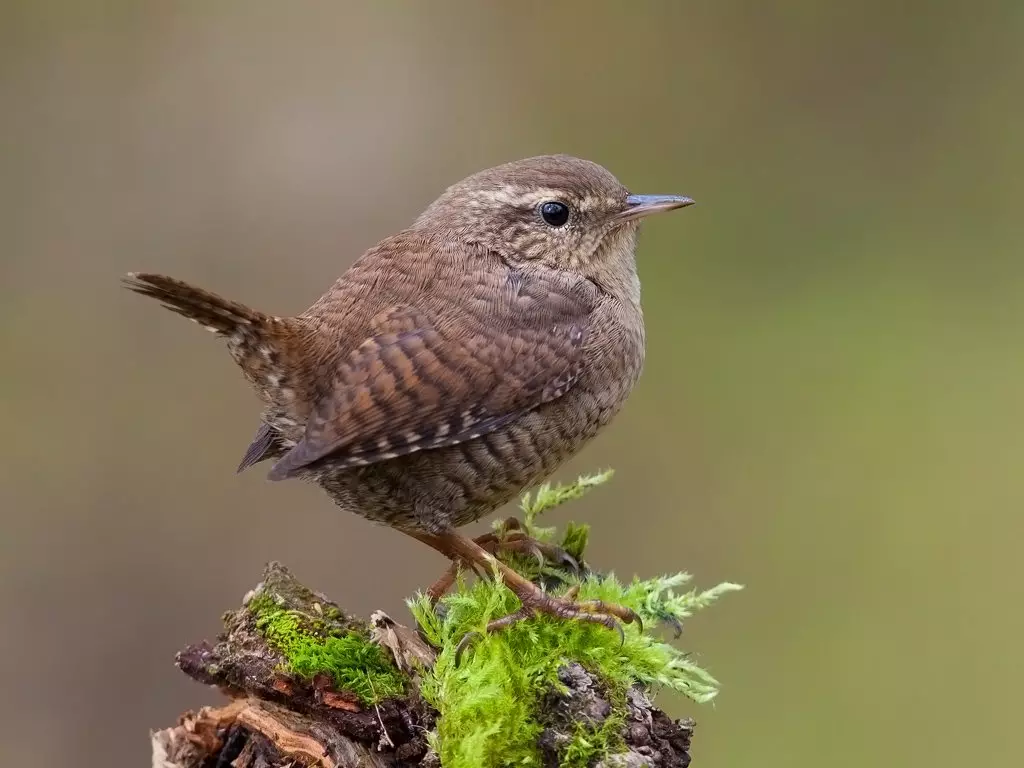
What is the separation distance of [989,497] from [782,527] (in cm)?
115

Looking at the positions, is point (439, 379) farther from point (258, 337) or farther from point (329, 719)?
point (329, 719)

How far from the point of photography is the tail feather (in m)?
2.16

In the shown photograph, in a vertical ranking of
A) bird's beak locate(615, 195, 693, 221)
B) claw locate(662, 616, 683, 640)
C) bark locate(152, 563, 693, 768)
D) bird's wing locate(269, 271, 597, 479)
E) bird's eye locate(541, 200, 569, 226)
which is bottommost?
bark locate(152, 563, 693, 768)

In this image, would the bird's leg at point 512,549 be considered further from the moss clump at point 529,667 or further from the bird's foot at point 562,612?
the bird's foot at point 562,612

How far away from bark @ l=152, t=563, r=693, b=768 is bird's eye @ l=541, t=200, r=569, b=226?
1246mm

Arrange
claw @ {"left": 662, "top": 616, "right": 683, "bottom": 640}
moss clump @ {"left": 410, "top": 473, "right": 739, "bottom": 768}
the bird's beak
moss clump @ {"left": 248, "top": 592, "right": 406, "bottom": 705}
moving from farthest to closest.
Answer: the bird's beak → claw @ {"left": 662, "top": 616, "right": 683, "bottom": 640} → moss clump @ {"left": 248, "top": 592, "right": 406, "bottom": 705} → moss clump @ {"left": 410, "top": 473, "right": 739, "bottom": 768}

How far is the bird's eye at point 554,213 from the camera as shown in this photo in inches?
108

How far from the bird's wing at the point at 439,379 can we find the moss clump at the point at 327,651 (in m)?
0.34

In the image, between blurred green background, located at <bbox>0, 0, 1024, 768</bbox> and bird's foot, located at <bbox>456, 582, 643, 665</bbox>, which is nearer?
bird's foot, located at <bbox>456, 582, 643, 665</bbox>

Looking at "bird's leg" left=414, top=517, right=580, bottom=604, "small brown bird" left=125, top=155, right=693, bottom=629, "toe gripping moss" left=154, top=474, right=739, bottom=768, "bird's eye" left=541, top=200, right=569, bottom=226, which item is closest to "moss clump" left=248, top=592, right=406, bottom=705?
"toe gripping moss" left=154, top=474, right=739, bottom=768

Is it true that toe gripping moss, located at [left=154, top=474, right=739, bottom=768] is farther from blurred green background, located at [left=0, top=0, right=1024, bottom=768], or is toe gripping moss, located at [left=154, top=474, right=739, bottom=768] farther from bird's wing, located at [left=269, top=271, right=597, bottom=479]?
blurred green background, located at [left=0, top=0, right=1024, bottom=768]

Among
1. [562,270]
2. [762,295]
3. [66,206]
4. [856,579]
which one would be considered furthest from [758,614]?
[66,206]

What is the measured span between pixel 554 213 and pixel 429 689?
1400mm

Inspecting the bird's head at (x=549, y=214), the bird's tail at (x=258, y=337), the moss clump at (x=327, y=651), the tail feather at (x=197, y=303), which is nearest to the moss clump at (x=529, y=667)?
the moss clump at (x=327, y=651)
